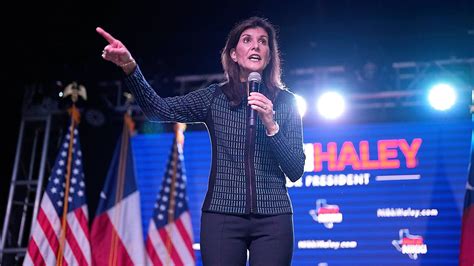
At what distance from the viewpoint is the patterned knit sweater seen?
1.57 meters

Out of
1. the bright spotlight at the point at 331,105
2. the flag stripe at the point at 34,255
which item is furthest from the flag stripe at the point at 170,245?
the bright spotlight at the point at 331,105

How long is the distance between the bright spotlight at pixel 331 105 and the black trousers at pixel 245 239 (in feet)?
12.4

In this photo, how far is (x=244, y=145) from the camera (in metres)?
1.65

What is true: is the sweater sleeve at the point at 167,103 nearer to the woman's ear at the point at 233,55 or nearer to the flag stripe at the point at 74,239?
the woman's ear at the point at 233,55

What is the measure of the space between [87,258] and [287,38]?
2.84 metres

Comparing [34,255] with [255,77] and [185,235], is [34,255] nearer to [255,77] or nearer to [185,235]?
[185,235]

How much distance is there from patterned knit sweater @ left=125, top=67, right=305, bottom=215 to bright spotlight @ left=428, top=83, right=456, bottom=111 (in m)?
3.67

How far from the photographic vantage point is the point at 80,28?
5062 millimetres

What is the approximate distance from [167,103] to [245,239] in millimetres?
512

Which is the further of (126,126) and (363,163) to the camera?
(126,126)

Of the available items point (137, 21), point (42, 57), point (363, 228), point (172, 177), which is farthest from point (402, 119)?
point (42, 57)

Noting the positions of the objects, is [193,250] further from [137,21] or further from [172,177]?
[137,21]

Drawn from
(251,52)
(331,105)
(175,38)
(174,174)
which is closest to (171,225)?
(174,174)

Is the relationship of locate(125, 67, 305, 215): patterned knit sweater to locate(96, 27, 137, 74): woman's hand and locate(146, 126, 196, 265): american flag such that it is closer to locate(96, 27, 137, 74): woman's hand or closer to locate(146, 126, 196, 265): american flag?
locate(96, 27, 137, 74): woman's hand
